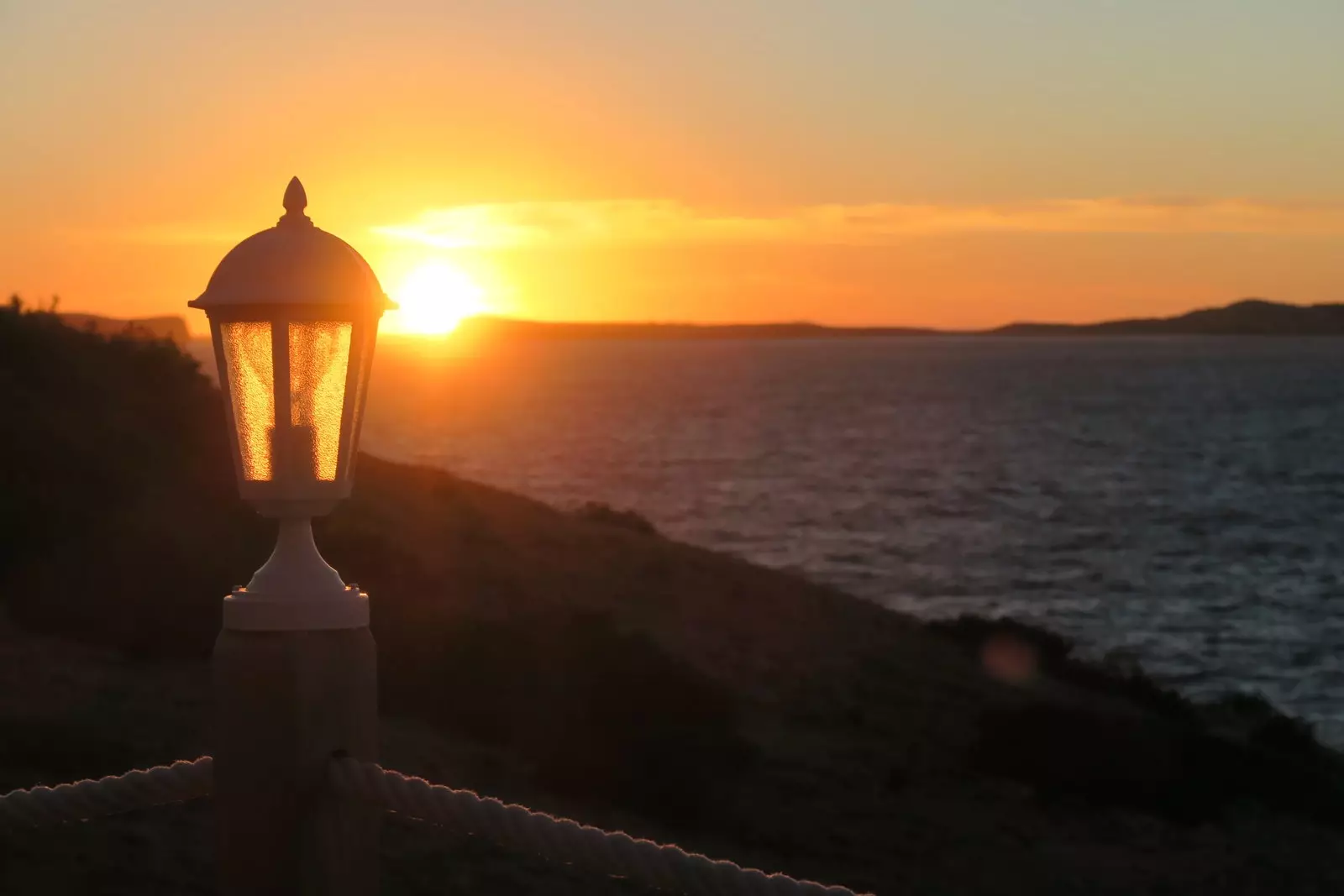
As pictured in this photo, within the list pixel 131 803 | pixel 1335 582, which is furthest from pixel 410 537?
pixel 1335 582

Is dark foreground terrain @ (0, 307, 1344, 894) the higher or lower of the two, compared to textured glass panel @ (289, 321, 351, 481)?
lower

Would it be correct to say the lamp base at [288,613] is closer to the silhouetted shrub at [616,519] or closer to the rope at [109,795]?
the rope at [109,795]

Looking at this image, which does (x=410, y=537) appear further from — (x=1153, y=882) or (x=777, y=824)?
(x=1153, y=882)

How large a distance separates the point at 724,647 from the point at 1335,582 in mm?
26880

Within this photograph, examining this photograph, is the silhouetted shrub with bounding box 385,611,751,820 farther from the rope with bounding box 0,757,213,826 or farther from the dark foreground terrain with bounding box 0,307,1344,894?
the rope with bounding box 0,757,213,826

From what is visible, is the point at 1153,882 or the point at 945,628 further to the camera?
the point at 945,628

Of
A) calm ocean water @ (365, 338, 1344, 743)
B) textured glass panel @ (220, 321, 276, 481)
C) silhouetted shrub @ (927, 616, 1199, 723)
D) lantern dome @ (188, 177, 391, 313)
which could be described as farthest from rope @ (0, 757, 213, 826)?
calm ocean water @ (365, 338, 1344, 743)

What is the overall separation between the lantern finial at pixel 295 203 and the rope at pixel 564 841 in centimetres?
111

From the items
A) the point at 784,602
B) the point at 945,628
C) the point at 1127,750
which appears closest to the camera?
the point at 1127,750

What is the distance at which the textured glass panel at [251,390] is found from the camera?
2877 mm

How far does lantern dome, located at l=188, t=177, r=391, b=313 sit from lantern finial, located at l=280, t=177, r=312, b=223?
3cm

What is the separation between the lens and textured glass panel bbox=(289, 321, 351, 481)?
9.43ft

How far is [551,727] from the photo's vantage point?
12.5 meters

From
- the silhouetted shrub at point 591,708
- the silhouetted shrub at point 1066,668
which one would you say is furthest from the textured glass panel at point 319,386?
the silhouetted shrub at point 1066,668
